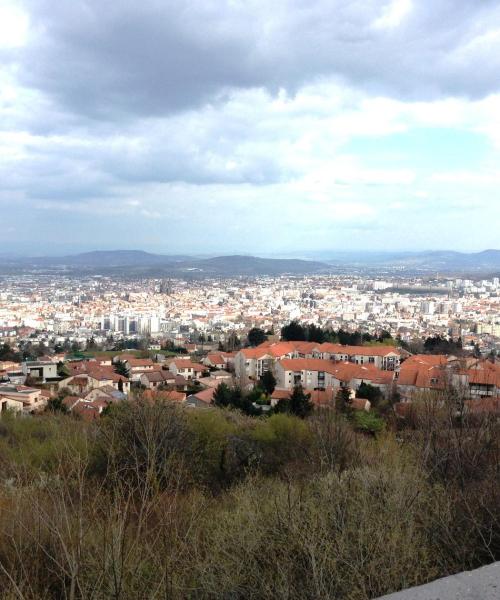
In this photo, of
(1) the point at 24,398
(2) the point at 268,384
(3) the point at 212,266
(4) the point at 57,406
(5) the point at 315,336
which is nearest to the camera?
(4) the point at 57,406

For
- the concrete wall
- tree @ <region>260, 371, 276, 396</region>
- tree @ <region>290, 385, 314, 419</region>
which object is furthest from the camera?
tree @ <region>260, 371, 276, 396</region>

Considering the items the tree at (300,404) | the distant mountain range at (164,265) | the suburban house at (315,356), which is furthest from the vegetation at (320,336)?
the distant mountain range at (164,265)

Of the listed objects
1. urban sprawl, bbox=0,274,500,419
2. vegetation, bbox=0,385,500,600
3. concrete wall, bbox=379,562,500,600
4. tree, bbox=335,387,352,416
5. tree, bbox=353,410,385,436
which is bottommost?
urban sprawl, bbox=0,274,500,419

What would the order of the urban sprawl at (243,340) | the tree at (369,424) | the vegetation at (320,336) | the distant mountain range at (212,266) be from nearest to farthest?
the tree at (369,424) < the urban sprawl at (243,340) < the vegetation at (320,336) < the distant mountain range at (212,266)

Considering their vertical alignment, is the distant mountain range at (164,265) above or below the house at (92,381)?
above

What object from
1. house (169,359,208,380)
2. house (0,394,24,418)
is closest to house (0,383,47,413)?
house (0,394,24,418)

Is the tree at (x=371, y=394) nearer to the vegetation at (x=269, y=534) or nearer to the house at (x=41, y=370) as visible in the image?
the vegetation at (x=269, y=534)

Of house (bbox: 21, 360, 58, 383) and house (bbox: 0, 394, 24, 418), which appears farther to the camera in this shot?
house (bbox: 21, 360, 58, 383)

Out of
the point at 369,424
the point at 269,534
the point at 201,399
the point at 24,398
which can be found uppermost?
the point at 269,534

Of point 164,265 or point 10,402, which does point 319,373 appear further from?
point 164,265

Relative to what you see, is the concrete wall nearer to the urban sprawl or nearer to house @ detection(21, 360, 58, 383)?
the urban sprawl

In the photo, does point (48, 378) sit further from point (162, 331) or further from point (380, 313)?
point (380, 313)

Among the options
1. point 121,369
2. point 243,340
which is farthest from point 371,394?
point 243,340
